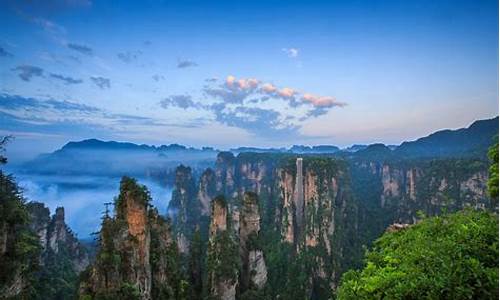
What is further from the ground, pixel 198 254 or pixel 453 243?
pixel 453 243

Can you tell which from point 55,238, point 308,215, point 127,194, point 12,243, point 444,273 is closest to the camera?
point 444,273

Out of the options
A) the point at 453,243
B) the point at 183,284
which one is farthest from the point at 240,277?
the point at 453,243

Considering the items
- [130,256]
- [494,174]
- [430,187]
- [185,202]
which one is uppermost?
[494,174]

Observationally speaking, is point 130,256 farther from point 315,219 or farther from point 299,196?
point 299,196

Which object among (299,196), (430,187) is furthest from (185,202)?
(430,187)

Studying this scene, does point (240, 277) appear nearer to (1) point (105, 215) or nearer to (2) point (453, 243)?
(1) point (105, 215)

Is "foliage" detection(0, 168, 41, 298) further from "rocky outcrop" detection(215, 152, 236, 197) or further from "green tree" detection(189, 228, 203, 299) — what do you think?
"rocky outcrop" detection(215, 152, 236, 197)
